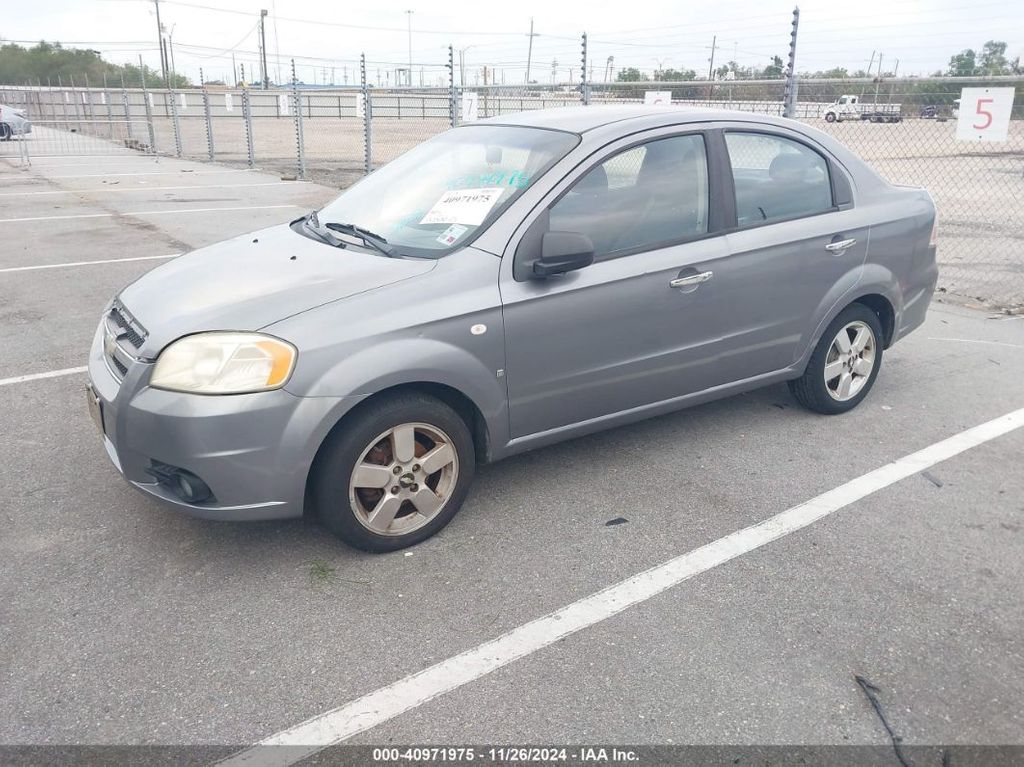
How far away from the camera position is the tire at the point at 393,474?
3.14 metres

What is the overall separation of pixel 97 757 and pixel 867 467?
3.52m

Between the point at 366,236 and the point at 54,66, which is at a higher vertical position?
the point at 54,66

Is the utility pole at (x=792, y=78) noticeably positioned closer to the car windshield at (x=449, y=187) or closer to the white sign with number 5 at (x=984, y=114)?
the white sign with number 5 at (x=984, y=114)

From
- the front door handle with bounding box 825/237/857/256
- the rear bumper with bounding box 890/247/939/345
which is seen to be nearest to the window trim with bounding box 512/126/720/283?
the front door handle with bounding box 825/237/857/256

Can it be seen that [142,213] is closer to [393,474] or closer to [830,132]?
[830,132]

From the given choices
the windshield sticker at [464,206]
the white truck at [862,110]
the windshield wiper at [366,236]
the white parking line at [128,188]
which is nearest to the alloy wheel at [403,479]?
the windshield wiper at [366,236]

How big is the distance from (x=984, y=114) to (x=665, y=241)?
16.9ft

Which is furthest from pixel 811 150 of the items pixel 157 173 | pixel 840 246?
pixel 157 173

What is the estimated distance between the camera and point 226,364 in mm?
3023

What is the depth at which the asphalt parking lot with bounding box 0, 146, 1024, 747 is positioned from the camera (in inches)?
99.0

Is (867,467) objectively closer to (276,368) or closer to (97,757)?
(276,368)

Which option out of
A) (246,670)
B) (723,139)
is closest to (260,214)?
(723,139)

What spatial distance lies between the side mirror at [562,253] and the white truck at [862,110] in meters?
8.16

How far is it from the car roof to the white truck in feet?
22.2
